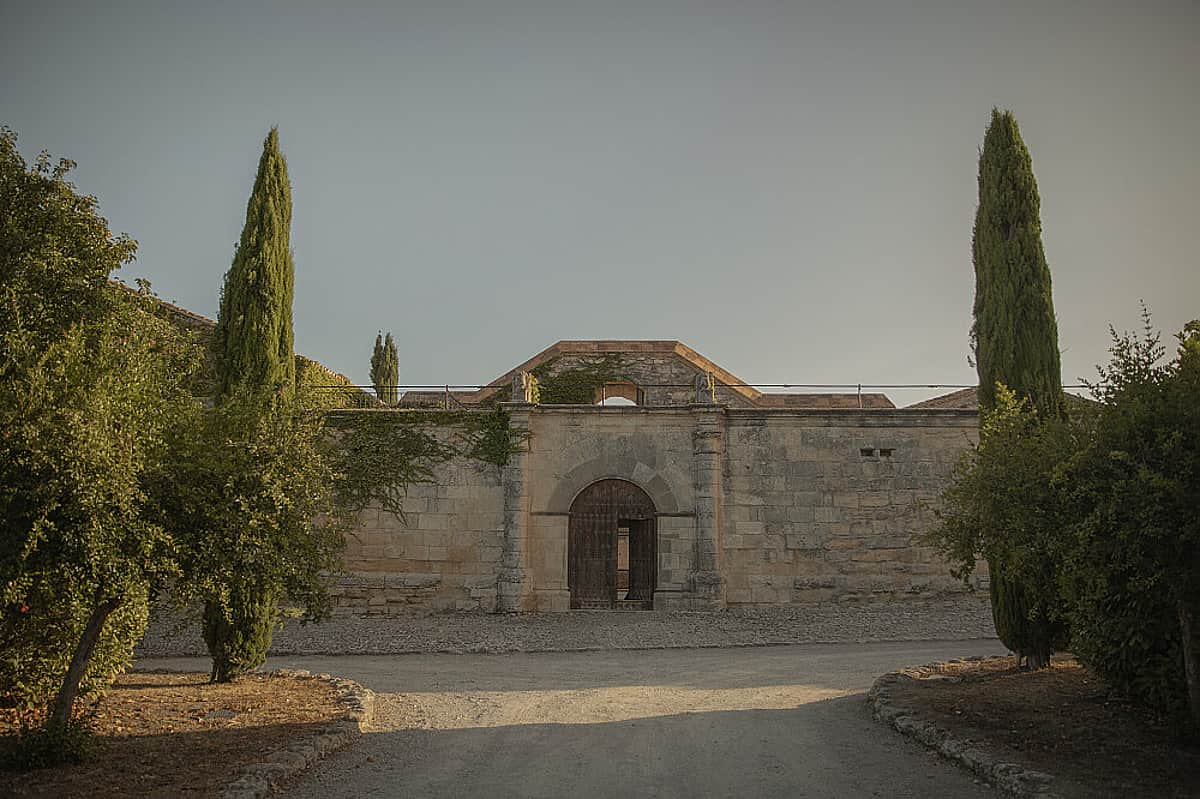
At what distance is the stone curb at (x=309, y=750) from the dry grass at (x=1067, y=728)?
228 inches

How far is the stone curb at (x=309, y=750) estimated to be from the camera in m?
6.63

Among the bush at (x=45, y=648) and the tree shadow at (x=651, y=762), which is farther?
the bush at (x=45, y=648)

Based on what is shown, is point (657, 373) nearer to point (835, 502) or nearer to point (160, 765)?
point (835, 502)

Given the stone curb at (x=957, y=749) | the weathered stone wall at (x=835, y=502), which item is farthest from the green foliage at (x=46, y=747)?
the weathered stone wall at (x=835, y=502)

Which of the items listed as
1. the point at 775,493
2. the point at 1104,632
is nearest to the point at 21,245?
the point at 1104,632

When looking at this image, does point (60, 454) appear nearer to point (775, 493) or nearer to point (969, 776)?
point (969, 776)

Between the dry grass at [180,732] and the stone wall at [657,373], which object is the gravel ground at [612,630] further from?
the stone wall at [657,373]

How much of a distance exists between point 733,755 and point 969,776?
1977 mm

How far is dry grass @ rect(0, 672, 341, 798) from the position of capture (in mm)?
6664

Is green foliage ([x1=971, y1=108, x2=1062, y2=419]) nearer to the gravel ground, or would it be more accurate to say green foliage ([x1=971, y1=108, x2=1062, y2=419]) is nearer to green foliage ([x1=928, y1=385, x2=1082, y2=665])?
green foliage ([x1=928, y1=385, x2=1082, y2=665])

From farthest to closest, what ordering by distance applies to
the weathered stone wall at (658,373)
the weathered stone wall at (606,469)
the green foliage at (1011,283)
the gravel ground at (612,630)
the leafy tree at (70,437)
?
the weathered stone wall at (658,373)
the weathered stone wall at (606,469)
the gravel ground at (612,630)
the green foliage at (1011,283)
the leafy tree at (70,437)

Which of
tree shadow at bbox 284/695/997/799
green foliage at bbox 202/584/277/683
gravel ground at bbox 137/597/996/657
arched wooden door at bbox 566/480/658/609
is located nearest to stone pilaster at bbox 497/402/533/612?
gravel ground at bbox 137/597/996/657

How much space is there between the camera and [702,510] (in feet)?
60.7

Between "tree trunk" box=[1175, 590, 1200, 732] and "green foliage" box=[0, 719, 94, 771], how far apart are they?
9.05 meters
